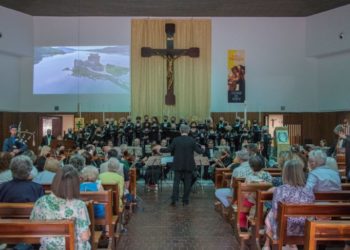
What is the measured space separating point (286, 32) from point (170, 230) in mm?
13757

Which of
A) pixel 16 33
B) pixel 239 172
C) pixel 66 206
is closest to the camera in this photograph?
pixel 66 206

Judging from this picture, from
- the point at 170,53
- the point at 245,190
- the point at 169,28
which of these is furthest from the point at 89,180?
the point at 169,28

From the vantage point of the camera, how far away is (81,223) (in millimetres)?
3488

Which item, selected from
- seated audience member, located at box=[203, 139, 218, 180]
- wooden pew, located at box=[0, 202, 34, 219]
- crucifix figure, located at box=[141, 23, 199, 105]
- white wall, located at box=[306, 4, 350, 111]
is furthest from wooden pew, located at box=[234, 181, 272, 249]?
white wall, located at box=[306, 4, 350, 111]

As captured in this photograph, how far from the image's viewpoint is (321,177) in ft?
16.7

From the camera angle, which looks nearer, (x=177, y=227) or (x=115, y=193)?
(x=115, y=193)

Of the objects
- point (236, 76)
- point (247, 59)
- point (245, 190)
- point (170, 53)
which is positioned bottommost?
point (245, 190)

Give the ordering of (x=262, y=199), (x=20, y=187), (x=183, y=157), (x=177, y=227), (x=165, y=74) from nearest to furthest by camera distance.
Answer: (x=20, y=187) → (x=262, y=199) → (x=177, y=227) → (x=183, y=157) → (x=165, y=74)

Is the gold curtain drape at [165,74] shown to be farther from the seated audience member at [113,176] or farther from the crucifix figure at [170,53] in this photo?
the seated audience member at [113,176]

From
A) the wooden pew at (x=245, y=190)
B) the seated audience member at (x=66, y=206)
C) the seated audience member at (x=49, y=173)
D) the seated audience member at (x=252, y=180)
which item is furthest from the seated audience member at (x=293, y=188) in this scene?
the seated audience member at (x=49, y=173)

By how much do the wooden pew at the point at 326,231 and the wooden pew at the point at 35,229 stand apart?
5.38 ft

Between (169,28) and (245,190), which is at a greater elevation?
(169,28)

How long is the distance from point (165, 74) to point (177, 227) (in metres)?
11.9

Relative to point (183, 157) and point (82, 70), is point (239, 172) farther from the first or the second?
point (82, 70)
